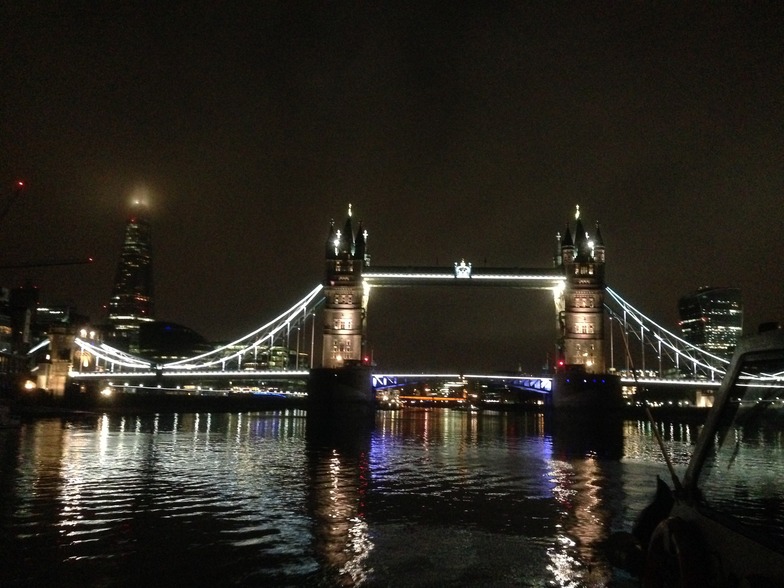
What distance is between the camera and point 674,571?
401cm

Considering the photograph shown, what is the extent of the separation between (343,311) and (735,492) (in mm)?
84206

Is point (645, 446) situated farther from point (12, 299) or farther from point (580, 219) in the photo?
point (12, 299)

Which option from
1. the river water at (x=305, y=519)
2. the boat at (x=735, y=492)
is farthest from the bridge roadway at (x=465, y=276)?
the boat at (x=735, y=492)

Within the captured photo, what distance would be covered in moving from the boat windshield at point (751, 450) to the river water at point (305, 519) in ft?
14.6

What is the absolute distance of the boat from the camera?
3.42 m

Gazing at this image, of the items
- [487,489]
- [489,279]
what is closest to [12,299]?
[489,279]

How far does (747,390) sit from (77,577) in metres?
7.67

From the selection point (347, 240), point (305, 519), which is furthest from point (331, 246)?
point (305, 519)

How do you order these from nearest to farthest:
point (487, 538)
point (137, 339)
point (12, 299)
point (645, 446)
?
point (487, 538)
point (645, 446)
point (12, 299)
point (137, 339)

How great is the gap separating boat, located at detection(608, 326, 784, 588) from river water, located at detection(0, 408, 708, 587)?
14.0 ft

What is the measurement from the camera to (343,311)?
87.8m

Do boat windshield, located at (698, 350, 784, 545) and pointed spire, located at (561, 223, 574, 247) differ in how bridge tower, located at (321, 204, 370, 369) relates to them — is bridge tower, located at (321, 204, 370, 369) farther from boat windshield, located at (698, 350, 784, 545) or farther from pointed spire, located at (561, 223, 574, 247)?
boat windshield, located at (698, 350, 784, 545)

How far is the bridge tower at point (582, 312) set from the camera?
281 feet

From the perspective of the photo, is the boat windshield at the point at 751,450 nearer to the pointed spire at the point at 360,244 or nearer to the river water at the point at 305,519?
the river water at the point at 305,519
